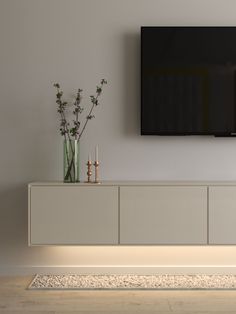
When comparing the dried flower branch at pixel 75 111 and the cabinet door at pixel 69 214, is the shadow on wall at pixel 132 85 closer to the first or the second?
the dried flower branch at pixel 75 111

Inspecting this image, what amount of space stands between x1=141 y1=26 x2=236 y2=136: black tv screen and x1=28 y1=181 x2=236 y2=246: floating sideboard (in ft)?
1.73

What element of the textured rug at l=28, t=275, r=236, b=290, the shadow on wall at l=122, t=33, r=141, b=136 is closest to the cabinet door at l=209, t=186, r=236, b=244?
the textured rug at l=28, t=275, r=236, b=290

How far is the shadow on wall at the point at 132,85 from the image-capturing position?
12.6 ft

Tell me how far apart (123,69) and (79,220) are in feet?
3.79

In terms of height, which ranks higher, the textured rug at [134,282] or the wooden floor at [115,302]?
the textured rug at [134,282]

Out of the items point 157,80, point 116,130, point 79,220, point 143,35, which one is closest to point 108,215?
point 79,220

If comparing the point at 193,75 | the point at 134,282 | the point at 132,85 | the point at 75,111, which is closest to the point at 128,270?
the point at 134,282

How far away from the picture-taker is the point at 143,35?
3.76 metres

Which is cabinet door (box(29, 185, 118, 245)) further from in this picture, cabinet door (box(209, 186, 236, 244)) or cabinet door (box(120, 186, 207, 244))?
cabinet door (box(209, 186, 236, 244))

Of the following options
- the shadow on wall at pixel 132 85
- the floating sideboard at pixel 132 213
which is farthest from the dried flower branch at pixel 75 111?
the floating sideboard at pixel 132 213

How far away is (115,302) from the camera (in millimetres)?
3145

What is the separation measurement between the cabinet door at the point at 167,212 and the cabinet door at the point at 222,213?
47 millimetres

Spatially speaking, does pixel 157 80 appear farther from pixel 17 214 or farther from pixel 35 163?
pixel 17 214

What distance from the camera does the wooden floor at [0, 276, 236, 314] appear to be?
299 cm
